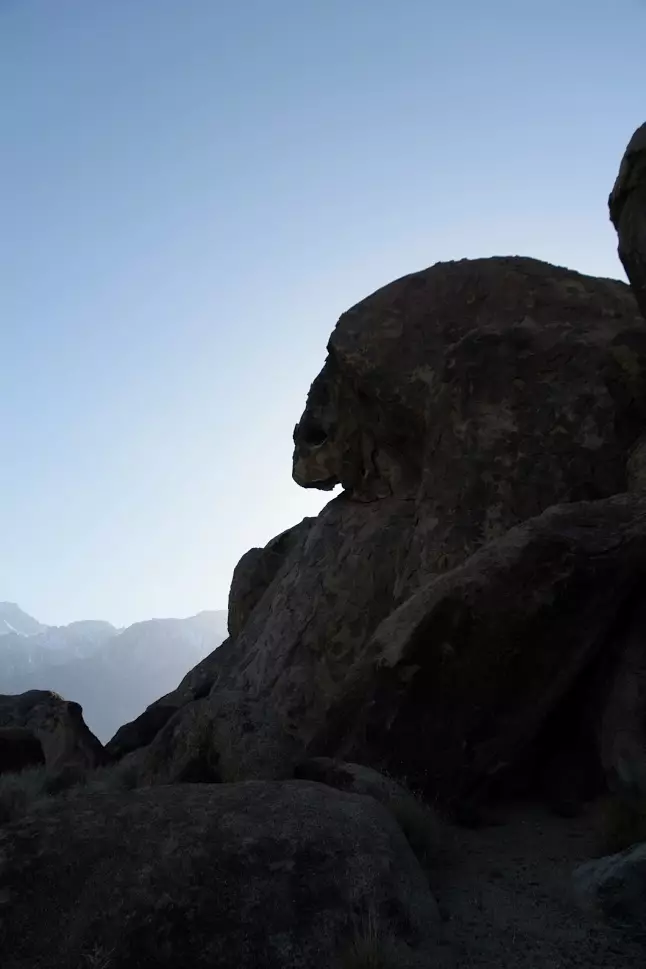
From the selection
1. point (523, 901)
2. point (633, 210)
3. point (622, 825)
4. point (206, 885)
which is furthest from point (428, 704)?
point (633, 210)

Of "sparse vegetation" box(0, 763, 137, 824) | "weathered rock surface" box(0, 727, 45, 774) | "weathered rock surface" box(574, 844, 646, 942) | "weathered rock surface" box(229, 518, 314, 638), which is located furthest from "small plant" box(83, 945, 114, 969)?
"weathered rock surface" box(229, 518, 314, 638)

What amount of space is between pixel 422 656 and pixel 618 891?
10.8 ft

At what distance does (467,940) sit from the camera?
4.31m

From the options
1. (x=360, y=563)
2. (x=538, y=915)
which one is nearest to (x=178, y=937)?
(x=538, y=915)

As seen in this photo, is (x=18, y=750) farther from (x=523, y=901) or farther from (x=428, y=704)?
(x=523, y=901)

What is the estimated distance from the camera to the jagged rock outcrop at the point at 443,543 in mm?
7438

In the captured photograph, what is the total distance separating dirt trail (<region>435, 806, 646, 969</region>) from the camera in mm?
4059

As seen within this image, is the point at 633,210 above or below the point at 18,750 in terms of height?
above

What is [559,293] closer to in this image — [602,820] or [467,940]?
[602,820]

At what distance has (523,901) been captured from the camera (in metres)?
4.96

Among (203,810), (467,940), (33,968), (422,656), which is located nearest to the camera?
(33,968)

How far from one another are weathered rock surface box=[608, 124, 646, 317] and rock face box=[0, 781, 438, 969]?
307 inches

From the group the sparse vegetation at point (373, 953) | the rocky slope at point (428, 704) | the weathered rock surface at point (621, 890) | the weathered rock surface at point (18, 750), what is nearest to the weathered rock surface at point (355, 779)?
the rocky slope at point (428, 704)

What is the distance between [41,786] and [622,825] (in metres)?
7.33
